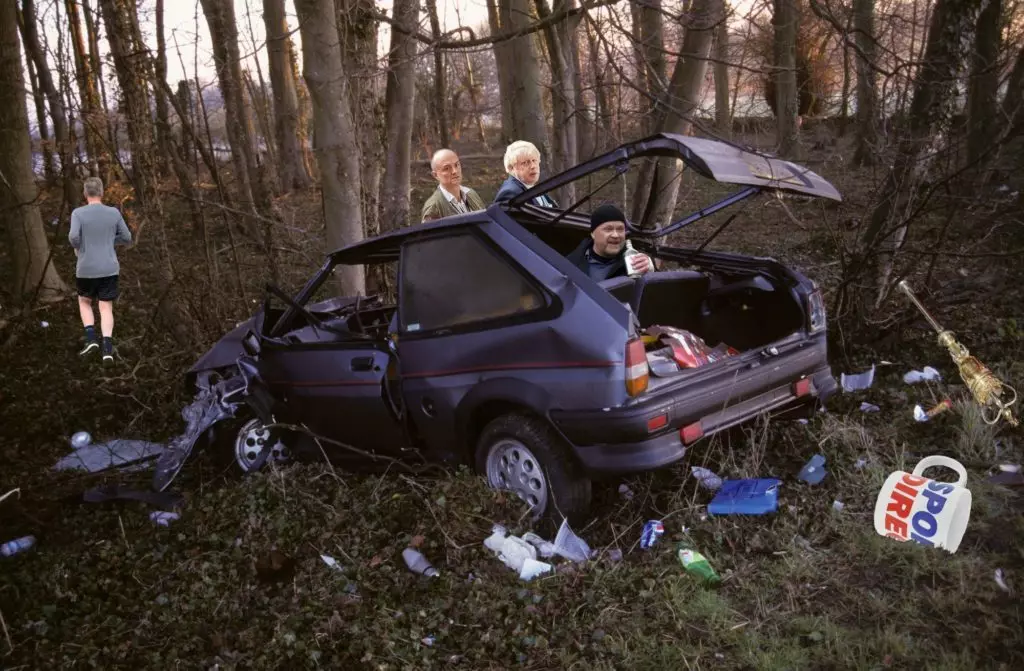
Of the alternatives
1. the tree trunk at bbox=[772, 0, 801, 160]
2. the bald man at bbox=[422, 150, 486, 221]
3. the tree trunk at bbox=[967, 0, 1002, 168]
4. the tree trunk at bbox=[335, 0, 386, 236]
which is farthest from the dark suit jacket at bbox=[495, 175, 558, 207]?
the tree trunk at bbox=[772, 0, 801, 160]

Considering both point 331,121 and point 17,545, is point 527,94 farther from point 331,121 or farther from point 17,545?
point 17,545

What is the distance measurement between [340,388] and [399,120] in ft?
19.6

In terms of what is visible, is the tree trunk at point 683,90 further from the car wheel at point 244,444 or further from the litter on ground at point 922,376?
the car wheel at point 244,444

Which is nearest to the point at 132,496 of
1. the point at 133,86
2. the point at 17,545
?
the point at 17,545

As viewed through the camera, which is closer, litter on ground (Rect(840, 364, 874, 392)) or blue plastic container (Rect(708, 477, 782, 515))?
blue plastic container (Rect(708, 477, 782, 515))

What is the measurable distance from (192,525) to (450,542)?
1836 millimetres

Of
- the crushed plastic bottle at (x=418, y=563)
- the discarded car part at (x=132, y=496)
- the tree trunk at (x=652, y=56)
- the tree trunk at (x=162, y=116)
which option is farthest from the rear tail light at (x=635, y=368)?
the tree trunk at (x=162, y=116)

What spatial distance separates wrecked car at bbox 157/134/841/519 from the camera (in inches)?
159

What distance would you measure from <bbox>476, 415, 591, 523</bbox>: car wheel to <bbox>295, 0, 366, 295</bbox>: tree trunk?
4279 millimetres

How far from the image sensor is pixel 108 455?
6730mm

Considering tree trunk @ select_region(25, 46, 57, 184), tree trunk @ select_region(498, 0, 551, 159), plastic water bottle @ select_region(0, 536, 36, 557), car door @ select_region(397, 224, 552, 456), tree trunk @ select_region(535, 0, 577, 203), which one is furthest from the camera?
tree trunk @ select_region(25, 46, 57, 184)

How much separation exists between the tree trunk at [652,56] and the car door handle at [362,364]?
3479mm

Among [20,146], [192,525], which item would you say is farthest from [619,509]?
[20,146]

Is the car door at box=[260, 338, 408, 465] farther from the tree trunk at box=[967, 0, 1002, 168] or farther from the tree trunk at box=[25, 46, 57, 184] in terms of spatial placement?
the tree trunk at box=[25, 46, 57, 184]
